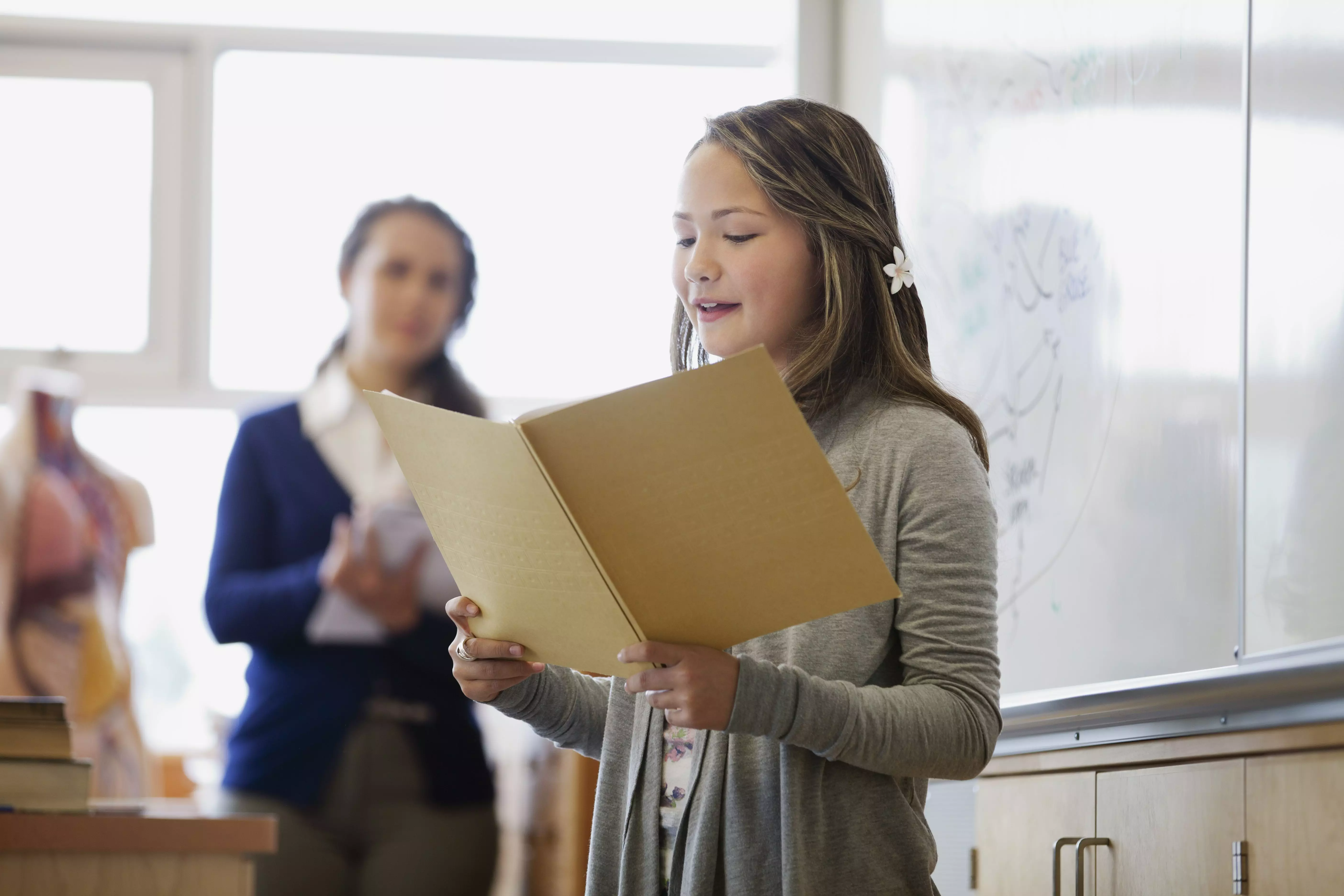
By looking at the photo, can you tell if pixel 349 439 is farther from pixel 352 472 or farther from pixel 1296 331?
pixel 1296 331

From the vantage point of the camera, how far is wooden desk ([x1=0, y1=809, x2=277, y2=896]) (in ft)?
3.93

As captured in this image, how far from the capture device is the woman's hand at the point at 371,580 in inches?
85.7

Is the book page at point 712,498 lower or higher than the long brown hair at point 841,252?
lower

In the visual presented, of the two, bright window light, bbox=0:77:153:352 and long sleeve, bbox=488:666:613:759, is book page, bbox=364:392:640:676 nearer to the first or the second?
long sleeve, bbox=488:666:613:759

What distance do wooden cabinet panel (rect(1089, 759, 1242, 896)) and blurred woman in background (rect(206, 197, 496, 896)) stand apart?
113cm

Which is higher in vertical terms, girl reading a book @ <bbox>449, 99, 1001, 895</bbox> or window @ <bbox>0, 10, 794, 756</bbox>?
window @ <bbox>0, 10, 794, 756</bbox>

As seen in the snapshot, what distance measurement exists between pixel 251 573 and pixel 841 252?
1.41m

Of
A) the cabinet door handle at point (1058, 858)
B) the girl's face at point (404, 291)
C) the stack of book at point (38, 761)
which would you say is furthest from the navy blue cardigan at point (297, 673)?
the cabinet door handle at point (1058, 858)

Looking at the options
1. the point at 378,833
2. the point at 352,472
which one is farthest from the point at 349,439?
the point at 378,833

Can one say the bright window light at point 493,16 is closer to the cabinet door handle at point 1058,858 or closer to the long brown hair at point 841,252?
the long brown hair at point 841,252

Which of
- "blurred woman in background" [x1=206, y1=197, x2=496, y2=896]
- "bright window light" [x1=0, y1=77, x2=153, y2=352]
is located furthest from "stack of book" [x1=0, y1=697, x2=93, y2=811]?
"bright window light" [x1=0, y1=77, x2=153, y2=352]

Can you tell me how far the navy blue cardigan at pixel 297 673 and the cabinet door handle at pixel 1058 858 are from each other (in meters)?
1.05

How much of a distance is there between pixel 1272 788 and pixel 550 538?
0.63m

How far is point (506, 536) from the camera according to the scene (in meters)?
0.94
